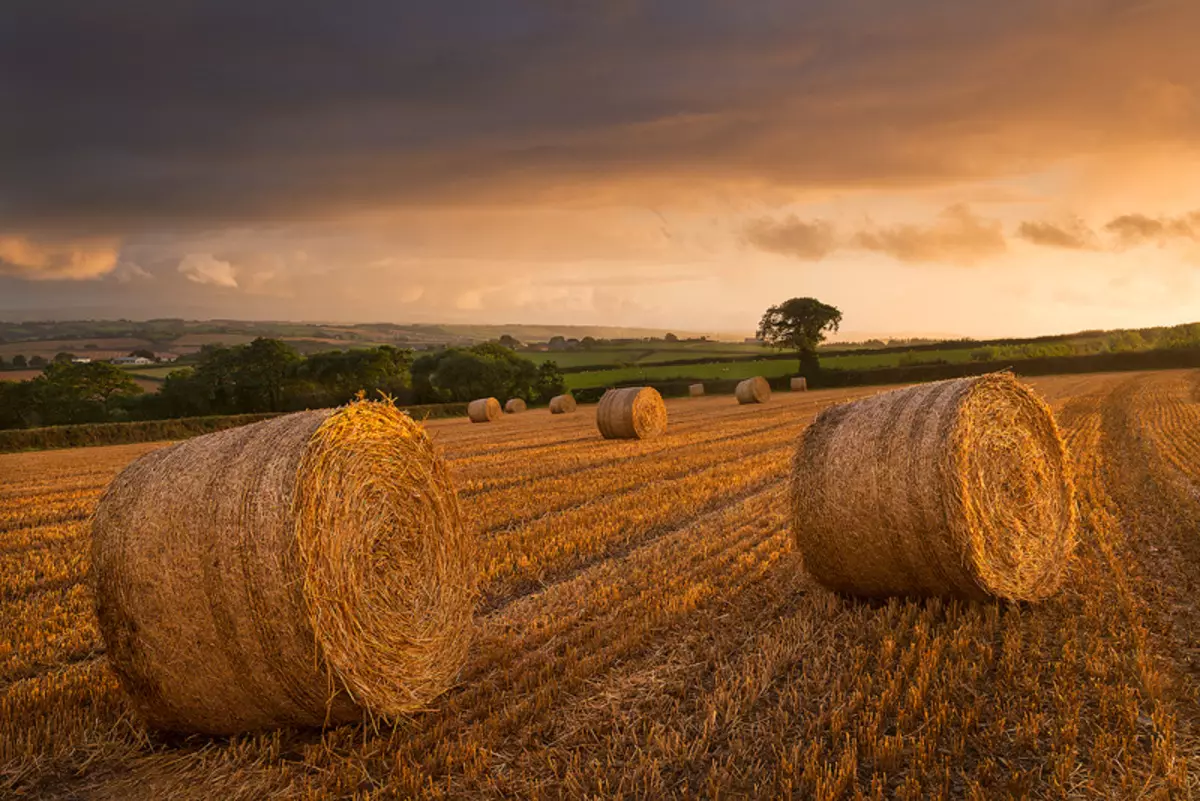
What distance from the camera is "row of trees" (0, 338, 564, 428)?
49.9 metres

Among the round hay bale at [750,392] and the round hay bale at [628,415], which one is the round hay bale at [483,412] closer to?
the round hay bale at [750,392]

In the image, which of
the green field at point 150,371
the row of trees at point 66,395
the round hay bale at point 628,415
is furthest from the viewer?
the green field at point 150,371

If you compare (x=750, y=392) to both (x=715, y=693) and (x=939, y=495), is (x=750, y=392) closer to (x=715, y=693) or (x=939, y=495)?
(x=939, y=495)

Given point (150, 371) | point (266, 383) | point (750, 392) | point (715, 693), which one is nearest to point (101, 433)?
point (266, 383)

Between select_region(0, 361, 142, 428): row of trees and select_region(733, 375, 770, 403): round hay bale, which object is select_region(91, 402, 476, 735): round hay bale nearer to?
select_region(733, 375, 770, 403): round hay bale

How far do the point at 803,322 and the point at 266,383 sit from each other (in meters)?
43.2

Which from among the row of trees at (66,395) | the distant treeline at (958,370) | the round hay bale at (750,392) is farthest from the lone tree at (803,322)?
the row of trees at (66,395)

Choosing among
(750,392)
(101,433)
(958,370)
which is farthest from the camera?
(958,370)

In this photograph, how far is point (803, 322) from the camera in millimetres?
71625

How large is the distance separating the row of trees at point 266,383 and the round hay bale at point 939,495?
134 feet

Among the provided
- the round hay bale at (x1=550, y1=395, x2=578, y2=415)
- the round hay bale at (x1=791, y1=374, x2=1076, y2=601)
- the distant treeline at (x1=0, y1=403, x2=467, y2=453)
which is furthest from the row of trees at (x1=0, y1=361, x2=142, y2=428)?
the round hay bale at (x1=791, y1=374, x2=1076, y2=601)

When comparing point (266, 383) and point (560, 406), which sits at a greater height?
point (266, 383)

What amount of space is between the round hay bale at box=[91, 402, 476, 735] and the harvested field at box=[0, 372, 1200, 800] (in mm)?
281

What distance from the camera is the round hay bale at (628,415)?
920 inches
